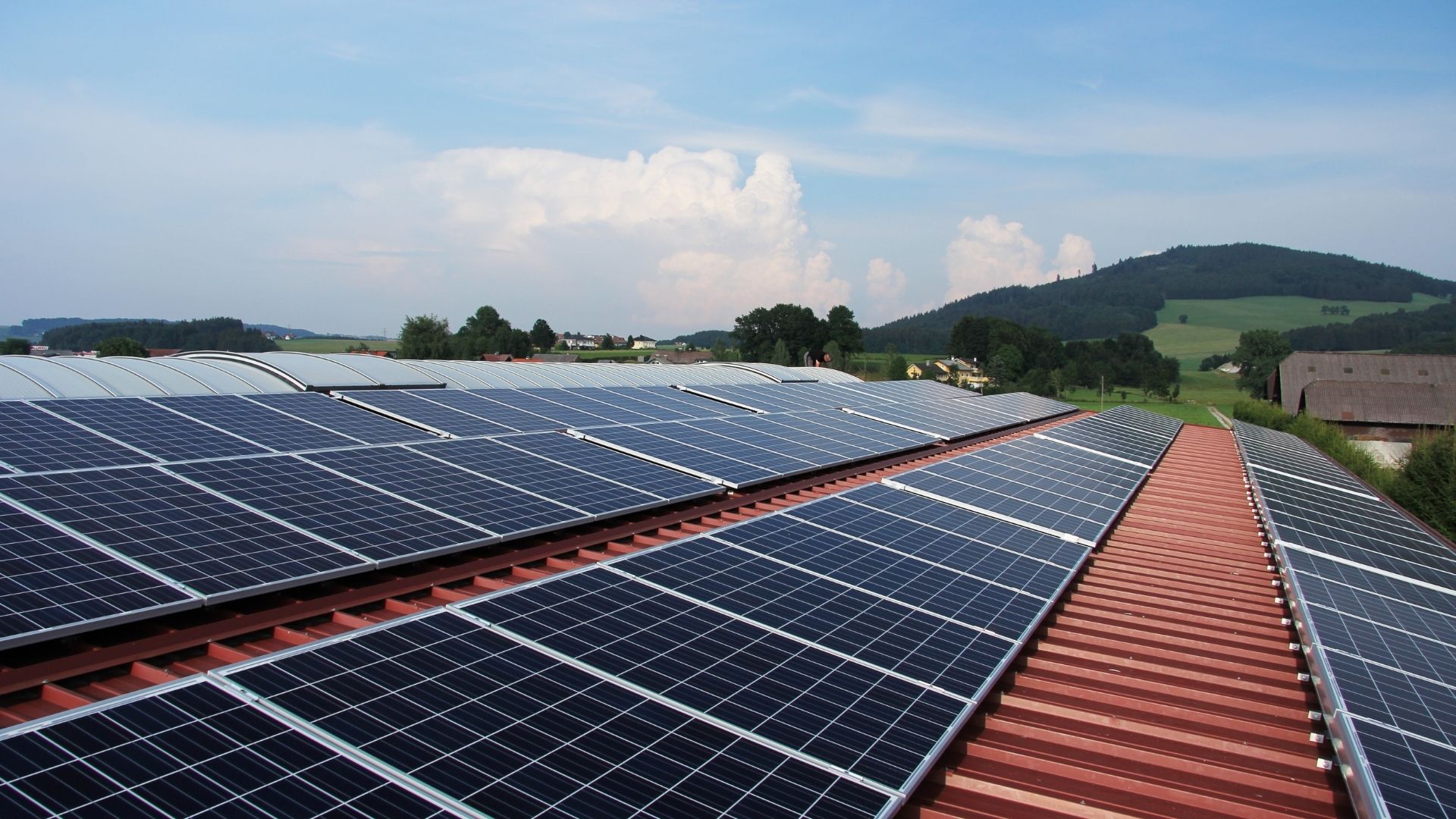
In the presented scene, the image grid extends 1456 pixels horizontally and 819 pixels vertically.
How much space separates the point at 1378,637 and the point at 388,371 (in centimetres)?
3274

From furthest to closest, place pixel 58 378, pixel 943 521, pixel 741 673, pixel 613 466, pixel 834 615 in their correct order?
pixel 58 378 < pixel 613 466 < pixel 943 521 < pixel 834 615 < pixel 741 673

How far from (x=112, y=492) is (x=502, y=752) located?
309 inches

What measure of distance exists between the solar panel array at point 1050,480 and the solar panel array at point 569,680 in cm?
260

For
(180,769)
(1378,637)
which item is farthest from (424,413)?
(1378,637)

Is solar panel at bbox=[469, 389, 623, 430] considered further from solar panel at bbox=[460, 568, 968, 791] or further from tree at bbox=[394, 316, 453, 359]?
tree at bbox=[394, 316, 453, 359]

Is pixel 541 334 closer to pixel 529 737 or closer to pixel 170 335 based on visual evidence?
pixel 170 335

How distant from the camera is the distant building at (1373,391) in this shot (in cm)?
6569

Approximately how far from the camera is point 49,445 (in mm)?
12406

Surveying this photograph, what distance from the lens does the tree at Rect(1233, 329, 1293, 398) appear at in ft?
441

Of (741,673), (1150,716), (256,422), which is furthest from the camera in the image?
(256,422)

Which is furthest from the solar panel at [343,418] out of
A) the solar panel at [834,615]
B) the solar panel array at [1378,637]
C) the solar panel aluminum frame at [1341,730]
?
the solar panel array at [1378,637]

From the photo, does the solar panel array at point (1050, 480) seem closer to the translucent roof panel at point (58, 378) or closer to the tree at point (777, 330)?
the translucent roof panel at point (58, 378)

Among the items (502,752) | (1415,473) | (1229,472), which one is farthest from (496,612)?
(1415,473)

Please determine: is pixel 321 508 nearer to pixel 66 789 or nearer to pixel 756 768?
pixel 66 789
